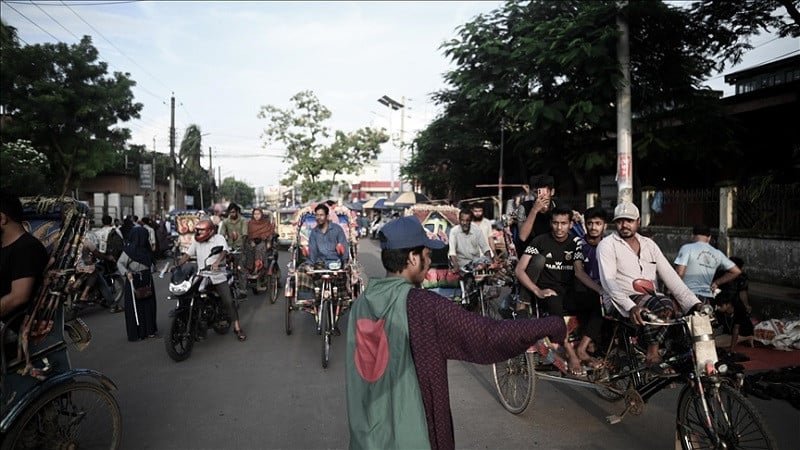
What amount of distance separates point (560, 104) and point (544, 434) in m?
12.4

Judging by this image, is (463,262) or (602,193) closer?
(463,262)

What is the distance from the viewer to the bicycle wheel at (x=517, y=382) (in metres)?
4.71

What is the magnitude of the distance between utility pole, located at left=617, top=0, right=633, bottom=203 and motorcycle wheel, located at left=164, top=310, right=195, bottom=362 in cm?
943

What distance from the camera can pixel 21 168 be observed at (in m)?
20.4

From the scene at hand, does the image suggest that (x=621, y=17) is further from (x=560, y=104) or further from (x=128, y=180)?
(x=128, y=180)

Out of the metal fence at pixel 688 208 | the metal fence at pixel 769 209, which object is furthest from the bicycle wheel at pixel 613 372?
the metal fence at pixel 688 208

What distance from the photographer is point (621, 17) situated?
490 inches

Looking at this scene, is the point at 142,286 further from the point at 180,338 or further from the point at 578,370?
the point at 578,370

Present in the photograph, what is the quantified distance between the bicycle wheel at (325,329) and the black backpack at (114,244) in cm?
649

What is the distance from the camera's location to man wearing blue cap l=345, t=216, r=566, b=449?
6.74 ft

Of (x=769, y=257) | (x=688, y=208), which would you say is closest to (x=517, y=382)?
(x=769, y=257)

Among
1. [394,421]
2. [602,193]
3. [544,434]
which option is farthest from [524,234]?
[602,193]

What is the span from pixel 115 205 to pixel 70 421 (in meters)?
35.2

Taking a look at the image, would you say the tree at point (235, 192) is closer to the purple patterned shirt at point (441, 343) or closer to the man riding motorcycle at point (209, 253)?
the man riding motorcycle at point (209, 253)
